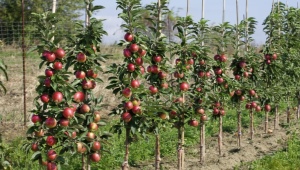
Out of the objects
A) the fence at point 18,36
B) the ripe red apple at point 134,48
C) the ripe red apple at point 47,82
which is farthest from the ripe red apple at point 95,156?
the fence at point 18,36

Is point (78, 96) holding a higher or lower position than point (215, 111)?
higher

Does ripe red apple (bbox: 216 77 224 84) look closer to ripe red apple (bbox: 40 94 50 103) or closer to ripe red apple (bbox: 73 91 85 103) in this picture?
ripe red apple (bbox: 73 91 85 103)

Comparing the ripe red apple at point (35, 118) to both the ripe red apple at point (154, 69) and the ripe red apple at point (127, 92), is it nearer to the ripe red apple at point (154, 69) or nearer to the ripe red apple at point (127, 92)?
the ripe red apple at point (127, 92)

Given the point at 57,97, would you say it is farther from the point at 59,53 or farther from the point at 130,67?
the point at 130,67

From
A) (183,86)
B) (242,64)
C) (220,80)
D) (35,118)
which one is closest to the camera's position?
(35,118)

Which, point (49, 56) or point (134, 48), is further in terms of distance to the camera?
point (134, 48)

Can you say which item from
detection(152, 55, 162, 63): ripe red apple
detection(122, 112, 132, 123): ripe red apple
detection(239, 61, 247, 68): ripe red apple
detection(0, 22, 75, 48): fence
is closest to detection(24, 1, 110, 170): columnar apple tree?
detection(122, 112, 132, 123): ripe red apple

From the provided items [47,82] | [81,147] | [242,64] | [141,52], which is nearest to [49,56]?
[47,82]

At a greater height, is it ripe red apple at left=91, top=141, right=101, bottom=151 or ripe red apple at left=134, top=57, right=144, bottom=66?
ripe red apple at left=134, top=57, right=144, bottom=66

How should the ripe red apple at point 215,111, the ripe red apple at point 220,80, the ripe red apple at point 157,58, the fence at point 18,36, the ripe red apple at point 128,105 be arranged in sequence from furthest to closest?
the fence at point 18,36
the ripe red apple at point 215,111
the ripe red apple at point 220,80
the ripe red apple at point 157,58
the ripe red apple at point 128,105

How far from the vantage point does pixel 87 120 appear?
3676 mm

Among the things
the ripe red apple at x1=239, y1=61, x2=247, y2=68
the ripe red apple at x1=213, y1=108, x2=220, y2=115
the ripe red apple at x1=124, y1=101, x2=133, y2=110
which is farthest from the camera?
the ripe red apple at x1=239, y1=61, x2=247, y2=68

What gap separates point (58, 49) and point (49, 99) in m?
0.43

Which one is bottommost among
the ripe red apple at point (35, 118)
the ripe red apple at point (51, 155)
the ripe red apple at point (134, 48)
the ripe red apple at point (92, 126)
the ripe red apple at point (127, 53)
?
the ripe red apple at point (51, 155)
